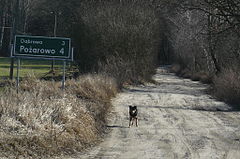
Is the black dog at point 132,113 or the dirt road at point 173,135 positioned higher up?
the black dog at point 132,113

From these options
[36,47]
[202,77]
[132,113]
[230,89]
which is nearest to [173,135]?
[132,113]

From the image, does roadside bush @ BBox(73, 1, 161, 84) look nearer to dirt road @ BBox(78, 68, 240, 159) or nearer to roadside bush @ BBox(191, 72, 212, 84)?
roadside bush @ BBox(191, 72, 212, 84)

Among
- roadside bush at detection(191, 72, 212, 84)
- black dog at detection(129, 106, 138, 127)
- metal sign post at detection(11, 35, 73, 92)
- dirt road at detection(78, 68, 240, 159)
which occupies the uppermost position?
metal sign post at detection(11, 35, 73, 92)

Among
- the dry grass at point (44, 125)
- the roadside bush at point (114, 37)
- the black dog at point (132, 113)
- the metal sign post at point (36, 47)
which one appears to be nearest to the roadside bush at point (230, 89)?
the roadside bush at point (114, 37)

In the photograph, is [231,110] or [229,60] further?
[229,60]

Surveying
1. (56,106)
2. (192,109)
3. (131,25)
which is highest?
(131,25)

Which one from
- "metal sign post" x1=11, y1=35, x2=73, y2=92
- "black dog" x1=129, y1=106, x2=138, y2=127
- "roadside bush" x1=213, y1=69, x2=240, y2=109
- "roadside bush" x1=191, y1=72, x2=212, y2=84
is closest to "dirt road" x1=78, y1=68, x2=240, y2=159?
"black dog" x1=129, y1=106, x2=138, y2=127

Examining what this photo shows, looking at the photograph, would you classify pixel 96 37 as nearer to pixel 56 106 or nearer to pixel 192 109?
pixel 192 109

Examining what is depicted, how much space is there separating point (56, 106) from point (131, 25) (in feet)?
70.7

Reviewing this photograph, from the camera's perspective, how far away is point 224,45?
36.4 m

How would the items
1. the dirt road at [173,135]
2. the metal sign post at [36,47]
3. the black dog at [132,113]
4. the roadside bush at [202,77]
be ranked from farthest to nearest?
the roadside bush at [202,77] < the metal sign post at [36,47] < the black dog at [132,113] < the dirt road at [173,135]

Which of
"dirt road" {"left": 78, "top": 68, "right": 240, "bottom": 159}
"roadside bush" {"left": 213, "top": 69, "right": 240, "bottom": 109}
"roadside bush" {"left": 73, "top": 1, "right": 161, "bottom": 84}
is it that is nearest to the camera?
"dirt road" {"left": 78, "top": 68, "right": 240, "bottom": 159}

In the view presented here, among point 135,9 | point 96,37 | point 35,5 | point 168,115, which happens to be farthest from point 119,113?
point 35,5

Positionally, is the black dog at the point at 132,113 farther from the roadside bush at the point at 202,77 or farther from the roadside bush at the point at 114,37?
the roadside bush at the point at 202,77
